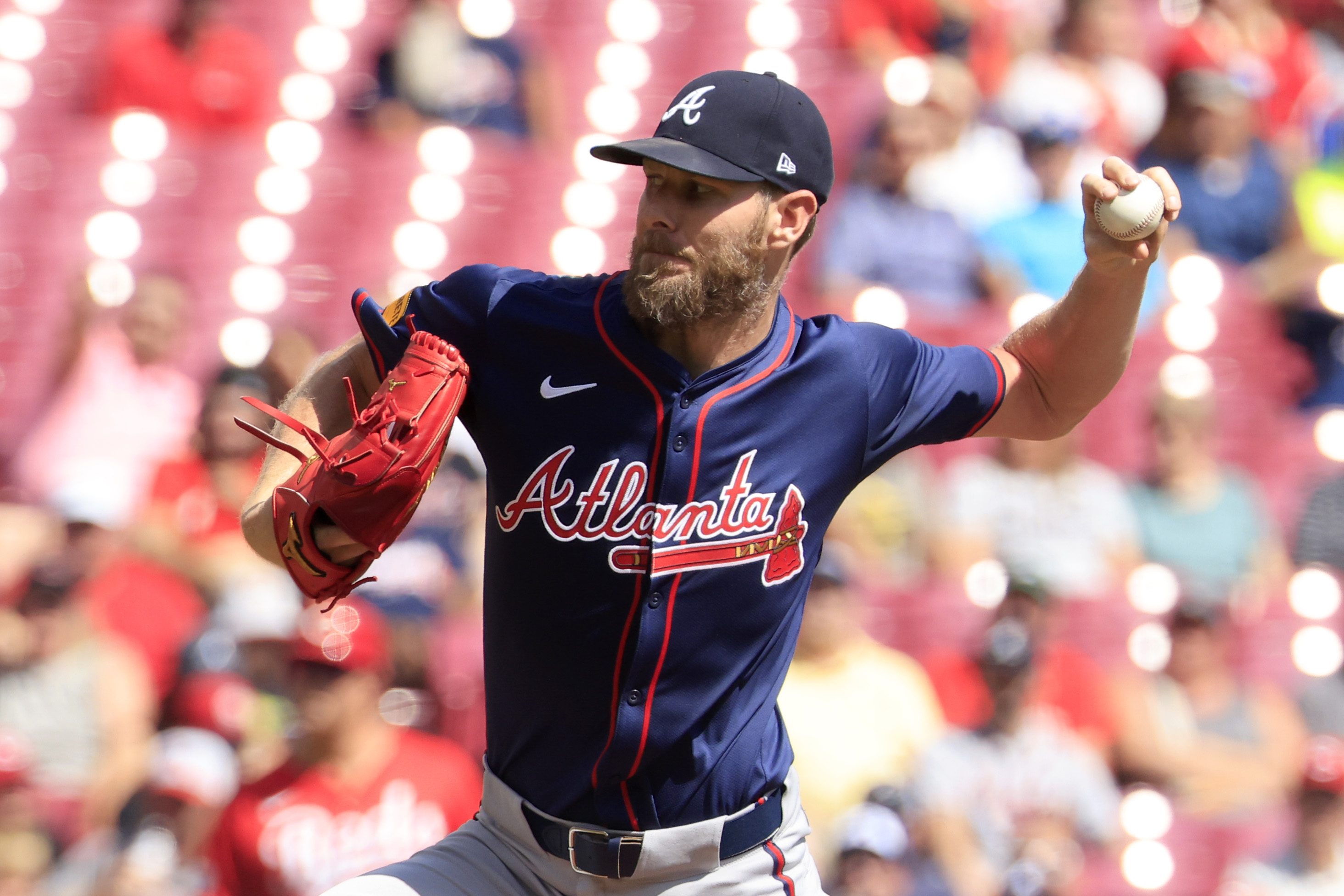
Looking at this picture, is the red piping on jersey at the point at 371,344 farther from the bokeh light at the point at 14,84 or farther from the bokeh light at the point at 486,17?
the bokeh light at the point at 14,84

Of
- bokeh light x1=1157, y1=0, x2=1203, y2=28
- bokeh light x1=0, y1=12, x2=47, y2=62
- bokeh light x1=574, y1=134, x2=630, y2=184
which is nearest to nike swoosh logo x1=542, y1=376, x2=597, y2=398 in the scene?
bokeh light x1=574, y1=134, x2=630, y2=184

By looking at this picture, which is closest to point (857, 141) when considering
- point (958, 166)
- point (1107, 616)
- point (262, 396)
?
point (958, 166)

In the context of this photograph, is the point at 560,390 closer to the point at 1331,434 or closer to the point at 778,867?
the point at 778,867

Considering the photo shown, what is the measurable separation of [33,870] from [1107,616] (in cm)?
350

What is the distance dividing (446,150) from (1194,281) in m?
3.20

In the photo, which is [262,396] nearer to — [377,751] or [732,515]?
[377,751]

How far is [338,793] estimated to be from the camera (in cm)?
414

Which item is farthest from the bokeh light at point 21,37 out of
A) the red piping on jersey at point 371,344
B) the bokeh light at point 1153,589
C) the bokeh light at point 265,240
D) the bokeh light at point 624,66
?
the bokeh light at point 1153,589

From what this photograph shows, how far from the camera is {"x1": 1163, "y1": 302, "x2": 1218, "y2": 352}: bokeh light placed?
630 centimetres

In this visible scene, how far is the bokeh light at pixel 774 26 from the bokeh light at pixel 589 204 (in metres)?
1.31

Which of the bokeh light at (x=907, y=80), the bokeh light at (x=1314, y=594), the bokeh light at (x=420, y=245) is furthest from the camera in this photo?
the bokeh light at (x=907, y=80)

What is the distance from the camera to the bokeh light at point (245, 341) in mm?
5410

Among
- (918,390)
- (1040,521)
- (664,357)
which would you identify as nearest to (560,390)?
(664,357)

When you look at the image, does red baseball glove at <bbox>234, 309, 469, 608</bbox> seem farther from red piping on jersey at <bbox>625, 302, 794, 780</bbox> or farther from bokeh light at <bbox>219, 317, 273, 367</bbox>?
bokeh light at <bbox>219, 317, 273, 367</bbox>
